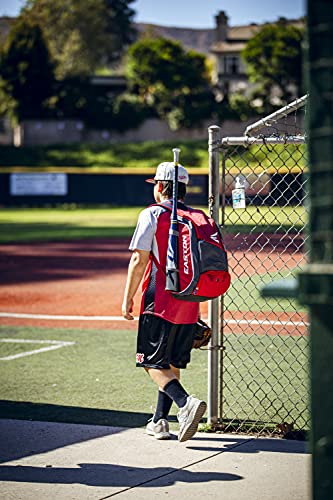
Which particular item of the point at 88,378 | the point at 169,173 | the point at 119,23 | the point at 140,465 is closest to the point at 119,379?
the point at 88,378

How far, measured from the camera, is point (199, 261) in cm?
527

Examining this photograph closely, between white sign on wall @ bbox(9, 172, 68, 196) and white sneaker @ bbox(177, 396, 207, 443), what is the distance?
39368mm

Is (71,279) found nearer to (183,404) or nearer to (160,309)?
(160,309)

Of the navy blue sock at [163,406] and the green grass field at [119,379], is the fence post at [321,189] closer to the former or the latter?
the navy blue sock at [163,406]

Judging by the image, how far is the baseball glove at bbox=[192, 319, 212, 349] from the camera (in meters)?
5.78

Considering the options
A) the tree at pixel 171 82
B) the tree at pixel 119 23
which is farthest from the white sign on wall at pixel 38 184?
the tree at pixel 119 23

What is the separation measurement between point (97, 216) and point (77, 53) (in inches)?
2188

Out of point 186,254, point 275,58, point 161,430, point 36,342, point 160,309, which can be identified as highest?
point 275,58

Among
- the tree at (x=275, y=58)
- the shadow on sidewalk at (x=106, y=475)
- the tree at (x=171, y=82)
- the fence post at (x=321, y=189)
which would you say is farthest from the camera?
the tree at (x=171, y=82)

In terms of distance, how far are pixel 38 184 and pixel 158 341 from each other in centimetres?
3991

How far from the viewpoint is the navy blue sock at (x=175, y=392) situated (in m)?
5.43

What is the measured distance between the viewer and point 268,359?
8289 mm

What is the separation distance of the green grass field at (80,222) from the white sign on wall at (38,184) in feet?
3.69

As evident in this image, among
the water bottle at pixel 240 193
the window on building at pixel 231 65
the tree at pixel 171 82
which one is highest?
the window on building at pixel 231 65
